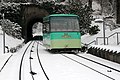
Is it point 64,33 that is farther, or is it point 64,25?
point 64,25

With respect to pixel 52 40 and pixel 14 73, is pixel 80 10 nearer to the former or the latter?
pixel 52 40

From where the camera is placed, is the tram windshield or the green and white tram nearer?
the green and white tram

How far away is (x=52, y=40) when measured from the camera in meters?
28.0

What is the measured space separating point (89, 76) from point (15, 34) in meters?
40.9

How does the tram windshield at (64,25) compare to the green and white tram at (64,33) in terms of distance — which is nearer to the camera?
the green and white tram at (64,33)

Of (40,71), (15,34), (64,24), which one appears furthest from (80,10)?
(40,71)

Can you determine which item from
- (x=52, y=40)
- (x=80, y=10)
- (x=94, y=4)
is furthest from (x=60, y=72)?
(x=94, y=4)

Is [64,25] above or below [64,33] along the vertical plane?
above

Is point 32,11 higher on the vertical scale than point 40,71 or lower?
higher

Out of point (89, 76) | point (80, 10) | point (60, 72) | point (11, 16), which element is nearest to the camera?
point (89, 76)

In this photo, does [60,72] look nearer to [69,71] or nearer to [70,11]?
[69,71]

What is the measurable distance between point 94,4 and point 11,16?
4006 cm

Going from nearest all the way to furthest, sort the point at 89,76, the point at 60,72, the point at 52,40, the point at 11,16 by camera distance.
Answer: the point at 89,76 → the point at 60,72 → the point at 52,40 → the point at 11,16

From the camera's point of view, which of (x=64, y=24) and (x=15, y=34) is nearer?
(x=64, y=24)
